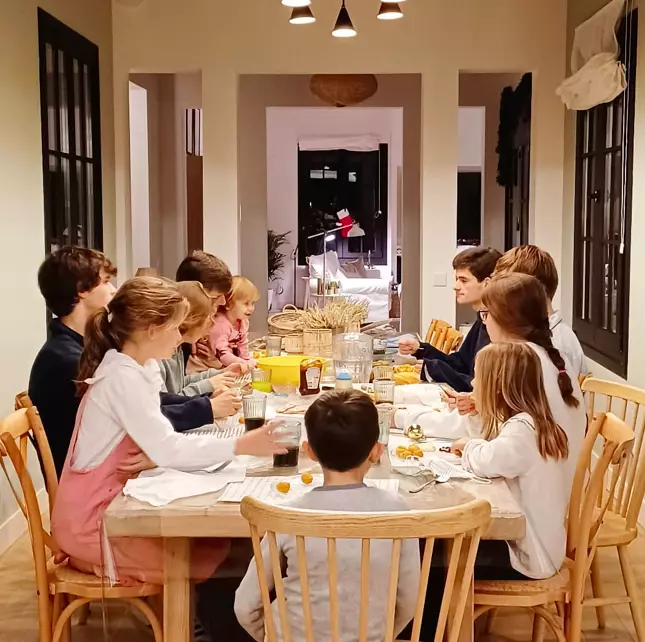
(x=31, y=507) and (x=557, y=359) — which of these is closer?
(x=31, y=507)

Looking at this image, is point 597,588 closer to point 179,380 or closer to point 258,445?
point 258,445

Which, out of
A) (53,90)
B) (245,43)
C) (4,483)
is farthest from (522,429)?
(245,43)

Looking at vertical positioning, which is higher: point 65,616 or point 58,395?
point 58,395

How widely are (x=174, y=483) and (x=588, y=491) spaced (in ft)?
3.47

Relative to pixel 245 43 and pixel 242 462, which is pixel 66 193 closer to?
pixel 245 43

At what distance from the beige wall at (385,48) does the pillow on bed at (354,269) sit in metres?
7.37

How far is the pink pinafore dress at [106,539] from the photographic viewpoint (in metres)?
2.31

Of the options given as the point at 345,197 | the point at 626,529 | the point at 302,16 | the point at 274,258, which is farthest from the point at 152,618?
the point at 345,197

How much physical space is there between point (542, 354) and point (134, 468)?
117cm

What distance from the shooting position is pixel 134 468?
7.62 feet

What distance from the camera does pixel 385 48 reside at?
18.6ft

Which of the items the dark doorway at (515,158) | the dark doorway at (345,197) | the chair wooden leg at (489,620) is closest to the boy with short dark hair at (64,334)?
the chair wooden leg at (489,620)

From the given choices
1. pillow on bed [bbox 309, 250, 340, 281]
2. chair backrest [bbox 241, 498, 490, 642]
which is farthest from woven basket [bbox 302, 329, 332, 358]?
Result: pillow on bed [bbox 309, 250, 340, 281]

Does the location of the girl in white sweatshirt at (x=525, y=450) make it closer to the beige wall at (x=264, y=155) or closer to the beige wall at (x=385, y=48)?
the beige wall at (x=385, y=48)
